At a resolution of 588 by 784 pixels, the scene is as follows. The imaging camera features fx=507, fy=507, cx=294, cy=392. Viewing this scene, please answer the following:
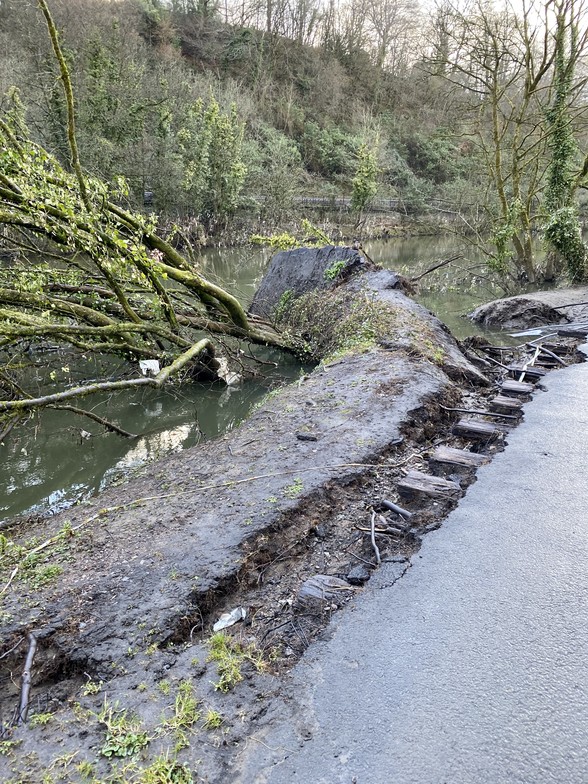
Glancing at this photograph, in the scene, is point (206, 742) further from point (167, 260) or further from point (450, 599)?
point (167, 260)

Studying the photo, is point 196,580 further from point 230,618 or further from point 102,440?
point 102,440

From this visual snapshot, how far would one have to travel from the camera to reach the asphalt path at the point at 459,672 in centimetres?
183

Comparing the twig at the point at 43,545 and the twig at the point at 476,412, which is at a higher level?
the twig at the point at 476,412

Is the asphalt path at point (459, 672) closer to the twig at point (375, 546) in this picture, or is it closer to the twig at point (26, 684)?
the twig at point (375, 546)

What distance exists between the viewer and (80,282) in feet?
21.2

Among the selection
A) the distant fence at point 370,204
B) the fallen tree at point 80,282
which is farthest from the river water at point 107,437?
the distant fence at point 370,204

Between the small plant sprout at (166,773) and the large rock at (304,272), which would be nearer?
the small plant sprout at (166,773)


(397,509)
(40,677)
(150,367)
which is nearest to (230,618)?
(40,677)

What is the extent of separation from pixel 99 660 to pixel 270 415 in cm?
304

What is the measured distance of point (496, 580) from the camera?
9.14 ft

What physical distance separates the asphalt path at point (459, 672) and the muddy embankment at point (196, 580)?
6.5 inches

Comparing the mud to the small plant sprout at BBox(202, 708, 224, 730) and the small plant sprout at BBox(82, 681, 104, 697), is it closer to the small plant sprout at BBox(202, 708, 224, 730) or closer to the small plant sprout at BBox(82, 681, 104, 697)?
the small plant sprout at BBox(202, 708, 224, 730)

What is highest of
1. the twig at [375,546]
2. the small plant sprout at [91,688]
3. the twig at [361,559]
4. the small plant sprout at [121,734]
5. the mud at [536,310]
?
the mud at [536,310]

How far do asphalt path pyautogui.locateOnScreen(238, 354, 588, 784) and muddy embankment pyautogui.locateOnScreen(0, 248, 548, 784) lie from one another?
17 cm
